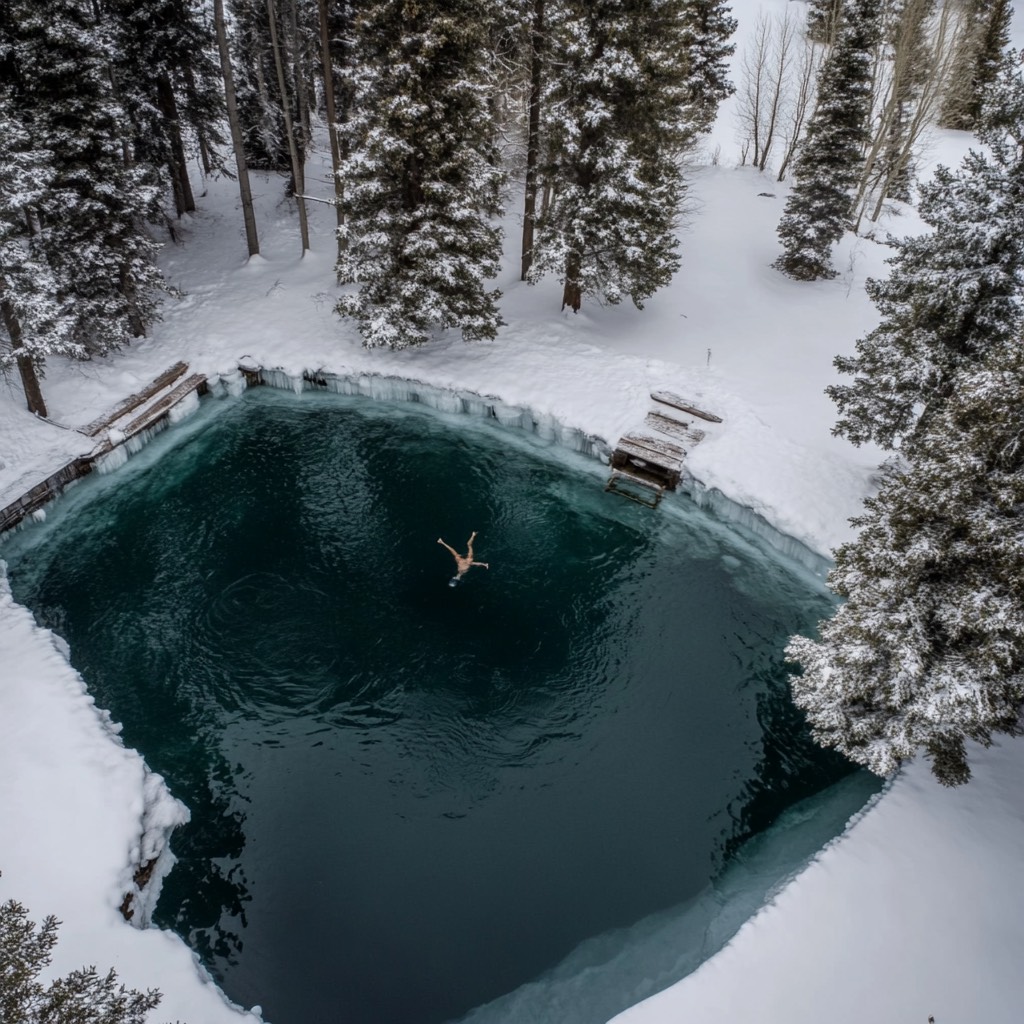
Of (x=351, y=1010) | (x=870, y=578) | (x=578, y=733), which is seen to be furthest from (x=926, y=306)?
(x=351, y=1010)

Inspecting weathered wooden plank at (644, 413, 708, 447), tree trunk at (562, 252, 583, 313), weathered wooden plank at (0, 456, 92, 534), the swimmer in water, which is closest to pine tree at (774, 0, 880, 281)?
tree trunk at (562, 252, 583, 313)

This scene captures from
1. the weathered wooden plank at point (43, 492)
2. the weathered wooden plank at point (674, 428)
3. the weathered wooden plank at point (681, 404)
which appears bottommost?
the weathered wooden plank at point (43, 492)

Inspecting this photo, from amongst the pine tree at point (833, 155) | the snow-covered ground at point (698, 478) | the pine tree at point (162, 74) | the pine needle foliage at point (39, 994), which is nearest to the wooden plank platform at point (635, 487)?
→ the snow-covered ground at point (698, 478)

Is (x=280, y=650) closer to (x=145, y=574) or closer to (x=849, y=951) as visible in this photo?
(x=145, y=574)

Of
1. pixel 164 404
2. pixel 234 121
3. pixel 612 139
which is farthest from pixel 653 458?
pixel 234 121

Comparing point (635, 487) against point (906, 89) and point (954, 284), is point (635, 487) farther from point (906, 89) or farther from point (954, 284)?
point (906, 89)

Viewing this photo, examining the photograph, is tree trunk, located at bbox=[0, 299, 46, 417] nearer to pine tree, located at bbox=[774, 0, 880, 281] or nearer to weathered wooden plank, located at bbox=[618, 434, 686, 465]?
weathered wooden plank, located at bbox=[618, 434, 686, 465]

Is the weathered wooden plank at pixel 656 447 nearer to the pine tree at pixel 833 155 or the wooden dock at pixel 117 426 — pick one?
the pine tree at pixel 833 155
